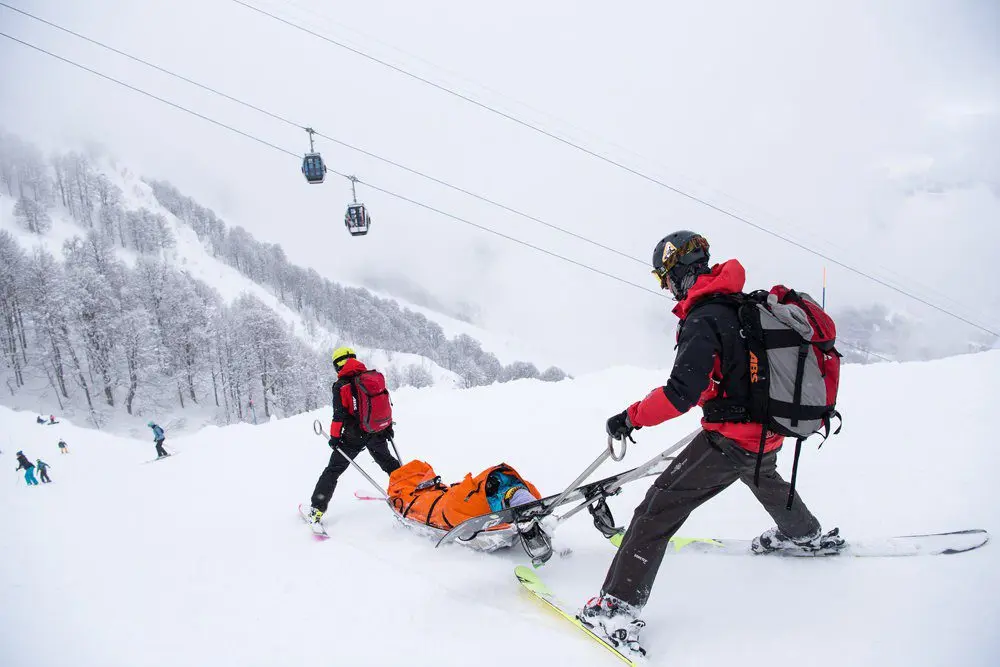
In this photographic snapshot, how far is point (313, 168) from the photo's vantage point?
13750 millimetres

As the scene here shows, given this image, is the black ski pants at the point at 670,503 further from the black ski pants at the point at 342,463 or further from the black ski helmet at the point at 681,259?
the black ski pants at the point at 342,463

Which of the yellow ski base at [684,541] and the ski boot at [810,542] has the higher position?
the ski boot at [810,542]

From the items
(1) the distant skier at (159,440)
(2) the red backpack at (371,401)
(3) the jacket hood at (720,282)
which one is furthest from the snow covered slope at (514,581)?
(1) the distant skier at (159,440)

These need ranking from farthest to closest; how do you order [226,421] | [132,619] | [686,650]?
[226,421]
[132,619]
[686,650]

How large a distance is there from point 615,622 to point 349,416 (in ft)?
11.9

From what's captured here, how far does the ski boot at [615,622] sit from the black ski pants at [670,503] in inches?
2.0

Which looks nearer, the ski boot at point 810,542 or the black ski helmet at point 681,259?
the black ski helmet at point 681,259

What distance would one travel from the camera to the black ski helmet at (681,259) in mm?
2840

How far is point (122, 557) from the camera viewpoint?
4594 millimetres

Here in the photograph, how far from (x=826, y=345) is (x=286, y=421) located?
12759 millimetres

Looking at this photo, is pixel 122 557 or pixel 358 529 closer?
pixel 122 557

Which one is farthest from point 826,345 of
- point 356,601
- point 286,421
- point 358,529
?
point 286,421

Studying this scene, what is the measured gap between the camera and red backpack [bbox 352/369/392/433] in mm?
5184

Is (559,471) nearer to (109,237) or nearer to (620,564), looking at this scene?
(620,564)
